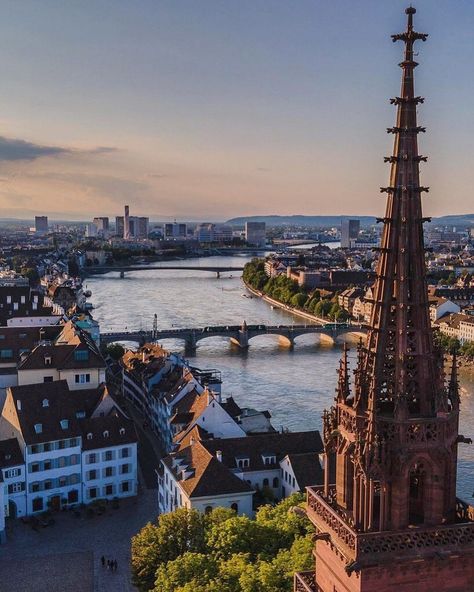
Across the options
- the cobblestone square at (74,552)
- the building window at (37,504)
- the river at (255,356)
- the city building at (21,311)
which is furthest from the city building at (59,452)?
the city building at (21,311)

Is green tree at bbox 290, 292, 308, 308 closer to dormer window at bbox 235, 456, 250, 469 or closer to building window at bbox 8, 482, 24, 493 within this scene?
dormer window at bbox 235, 456, 250, 469

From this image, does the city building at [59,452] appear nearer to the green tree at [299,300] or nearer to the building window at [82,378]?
the building window at [82,378]

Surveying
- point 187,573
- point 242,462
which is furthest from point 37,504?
point 187,573

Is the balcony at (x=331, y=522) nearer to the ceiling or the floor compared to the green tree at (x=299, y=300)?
nearer to the ceiling

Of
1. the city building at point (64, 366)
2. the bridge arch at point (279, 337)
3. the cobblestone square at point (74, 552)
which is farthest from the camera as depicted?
the bridge arch at point (279, 337)

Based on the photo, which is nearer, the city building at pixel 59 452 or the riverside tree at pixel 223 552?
the riverside tree at pixel 223 552

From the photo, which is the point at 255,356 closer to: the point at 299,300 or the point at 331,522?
the point at 299,300

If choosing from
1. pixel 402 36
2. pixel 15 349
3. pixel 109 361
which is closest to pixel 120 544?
pixel 15 349
